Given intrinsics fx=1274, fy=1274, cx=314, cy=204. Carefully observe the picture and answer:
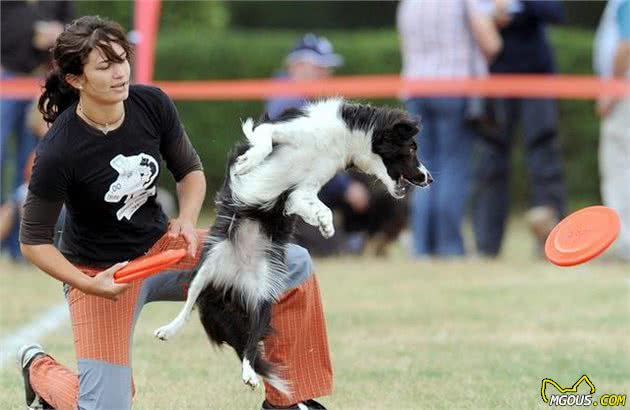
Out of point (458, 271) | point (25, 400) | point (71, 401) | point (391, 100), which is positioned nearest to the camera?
point (71, 401)

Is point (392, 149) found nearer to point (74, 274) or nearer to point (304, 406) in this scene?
point (304, 406)

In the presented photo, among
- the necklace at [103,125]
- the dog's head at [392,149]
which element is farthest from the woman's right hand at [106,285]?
the dog's head at [392,149]

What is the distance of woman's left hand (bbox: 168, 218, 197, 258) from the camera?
488 cm

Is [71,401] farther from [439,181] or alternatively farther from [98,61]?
[439,181]

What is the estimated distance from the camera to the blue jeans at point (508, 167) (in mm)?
10391

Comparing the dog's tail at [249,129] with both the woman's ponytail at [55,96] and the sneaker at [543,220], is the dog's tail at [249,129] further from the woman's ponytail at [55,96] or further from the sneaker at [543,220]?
the sneaker at [543,220]

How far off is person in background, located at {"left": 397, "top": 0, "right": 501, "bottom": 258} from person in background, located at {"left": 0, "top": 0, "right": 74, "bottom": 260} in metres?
2.82

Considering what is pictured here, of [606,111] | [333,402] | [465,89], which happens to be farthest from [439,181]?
[333,402]

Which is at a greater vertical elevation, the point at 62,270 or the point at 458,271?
the point at 62,270

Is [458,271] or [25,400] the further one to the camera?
[458,271]

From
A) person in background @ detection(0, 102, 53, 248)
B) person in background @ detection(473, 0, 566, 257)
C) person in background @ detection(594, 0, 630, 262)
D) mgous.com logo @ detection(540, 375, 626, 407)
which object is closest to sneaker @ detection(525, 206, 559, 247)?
person in background @ detection(473, 0, 566, 257)

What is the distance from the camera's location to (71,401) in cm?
493

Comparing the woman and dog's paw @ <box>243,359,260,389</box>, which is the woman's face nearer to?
the woman

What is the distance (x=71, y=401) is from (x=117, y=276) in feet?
2.27
